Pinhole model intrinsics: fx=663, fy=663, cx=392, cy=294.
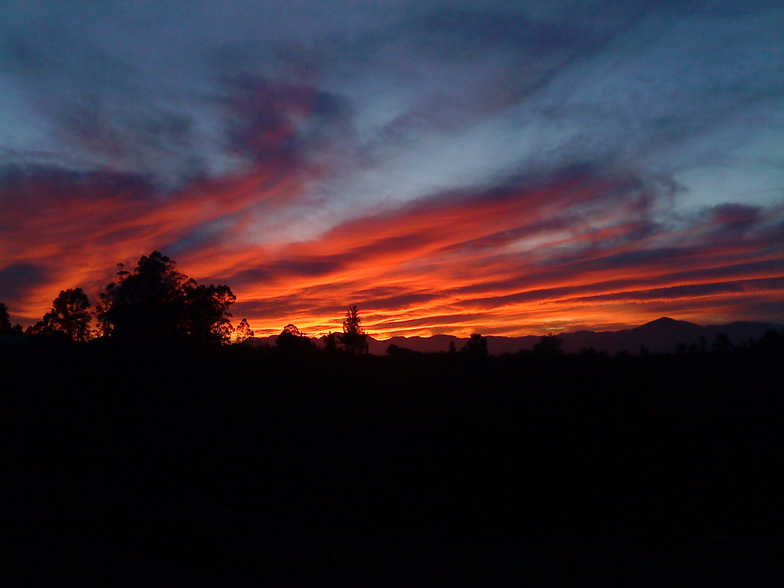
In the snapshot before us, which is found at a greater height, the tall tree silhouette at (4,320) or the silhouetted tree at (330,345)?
the tall tree silhouette at (4,320)

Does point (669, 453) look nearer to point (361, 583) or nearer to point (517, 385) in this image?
point (517, 385)

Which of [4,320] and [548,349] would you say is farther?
[4,320]

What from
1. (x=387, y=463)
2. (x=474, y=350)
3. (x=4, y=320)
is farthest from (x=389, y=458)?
(x=4, y=320)

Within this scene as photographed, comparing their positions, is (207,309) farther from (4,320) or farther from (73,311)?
(4,320)

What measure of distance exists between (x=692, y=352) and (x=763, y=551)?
4.28 m

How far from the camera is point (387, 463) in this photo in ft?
36.6

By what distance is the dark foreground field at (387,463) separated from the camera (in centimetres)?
912

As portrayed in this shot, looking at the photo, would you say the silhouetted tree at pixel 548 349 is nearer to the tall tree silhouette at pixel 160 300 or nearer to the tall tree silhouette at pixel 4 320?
the tall tree silhouette at pixel 160 300

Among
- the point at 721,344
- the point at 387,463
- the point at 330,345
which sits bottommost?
the point at 387,463

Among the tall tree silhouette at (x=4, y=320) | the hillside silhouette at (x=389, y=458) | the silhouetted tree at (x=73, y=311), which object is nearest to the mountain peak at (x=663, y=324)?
the hillside silhouette at (x=389, y=458)

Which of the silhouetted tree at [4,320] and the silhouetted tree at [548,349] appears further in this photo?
the silhouetted tree at [4,320]

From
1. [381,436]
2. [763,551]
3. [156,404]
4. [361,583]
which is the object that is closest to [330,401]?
[381,436]

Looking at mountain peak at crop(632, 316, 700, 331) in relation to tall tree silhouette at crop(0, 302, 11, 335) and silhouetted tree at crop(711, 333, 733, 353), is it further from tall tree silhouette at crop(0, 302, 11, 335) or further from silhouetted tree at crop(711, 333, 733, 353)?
tall tree silhouette at crop(0, 302, 11, 335)

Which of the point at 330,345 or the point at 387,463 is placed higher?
the point at 330,345
